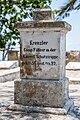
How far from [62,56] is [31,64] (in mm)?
502

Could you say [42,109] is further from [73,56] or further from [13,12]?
[73,56]

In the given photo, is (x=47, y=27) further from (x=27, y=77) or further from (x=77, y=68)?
(x=77, y=68)

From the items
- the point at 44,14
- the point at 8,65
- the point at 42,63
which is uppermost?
the point at 44,14

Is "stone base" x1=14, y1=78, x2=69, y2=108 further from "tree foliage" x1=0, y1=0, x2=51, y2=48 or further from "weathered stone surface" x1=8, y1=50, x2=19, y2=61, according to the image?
"weathered stone surface" x1=8, y1=50, x2=19, y2=61

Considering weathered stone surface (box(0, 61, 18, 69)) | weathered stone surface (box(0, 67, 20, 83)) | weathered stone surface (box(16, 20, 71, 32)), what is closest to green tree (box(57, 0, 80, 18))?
weathered stone surface (box(16, 20, 71, 32))

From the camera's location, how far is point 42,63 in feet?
15.9

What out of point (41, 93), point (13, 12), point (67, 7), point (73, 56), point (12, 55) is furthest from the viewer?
point (12, 55)

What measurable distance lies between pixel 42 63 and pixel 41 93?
0.46 metres

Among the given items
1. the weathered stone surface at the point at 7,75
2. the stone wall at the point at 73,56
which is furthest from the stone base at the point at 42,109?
the stone wall at the point at 73,56

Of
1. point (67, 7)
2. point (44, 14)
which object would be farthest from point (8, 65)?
point (67, 7)

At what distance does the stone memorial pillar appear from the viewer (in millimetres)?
4773

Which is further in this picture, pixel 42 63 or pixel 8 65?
pixel 8 65

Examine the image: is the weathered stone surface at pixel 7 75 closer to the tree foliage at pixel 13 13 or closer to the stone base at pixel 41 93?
the tree foliage at pixel 13 13

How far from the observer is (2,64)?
11.1 meters
